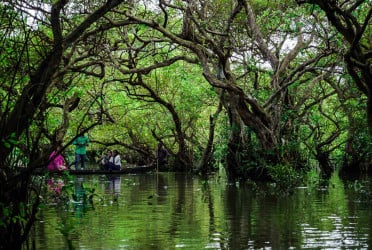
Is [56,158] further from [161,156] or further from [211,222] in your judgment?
[161,156]

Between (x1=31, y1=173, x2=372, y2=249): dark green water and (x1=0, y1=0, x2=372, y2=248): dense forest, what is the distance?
2.90ft

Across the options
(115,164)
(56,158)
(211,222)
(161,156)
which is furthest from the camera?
(161,156)

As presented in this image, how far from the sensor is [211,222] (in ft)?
33.3

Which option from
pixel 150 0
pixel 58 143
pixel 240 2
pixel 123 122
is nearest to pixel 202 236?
pixel 58 143

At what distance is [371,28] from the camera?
21.0m

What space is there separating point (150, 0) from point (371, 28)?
6.87 m

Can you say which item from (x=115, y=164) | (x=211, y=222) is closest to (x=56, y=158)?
(x=211, y=222)

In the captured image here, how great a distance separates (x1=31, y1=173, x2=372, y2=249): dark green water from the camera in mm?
7852

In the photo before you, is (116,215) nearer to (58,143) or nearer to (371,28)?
(58,143)

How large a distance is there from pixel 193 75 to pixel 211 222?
2042 cm

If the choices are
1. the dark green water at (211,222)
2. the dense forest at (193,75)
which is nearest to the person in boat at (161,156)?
the dense forest at (193,75)

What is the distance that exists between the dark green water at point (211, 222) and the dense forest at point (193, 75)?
2.90 feet

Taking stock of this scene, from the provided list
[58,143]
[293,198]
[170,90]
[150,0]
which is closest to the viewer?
[58,143]

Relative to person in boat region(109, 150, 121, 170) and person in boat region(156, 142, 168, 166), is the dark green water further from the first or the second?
person in boat region(156, 142, 168, 166)
